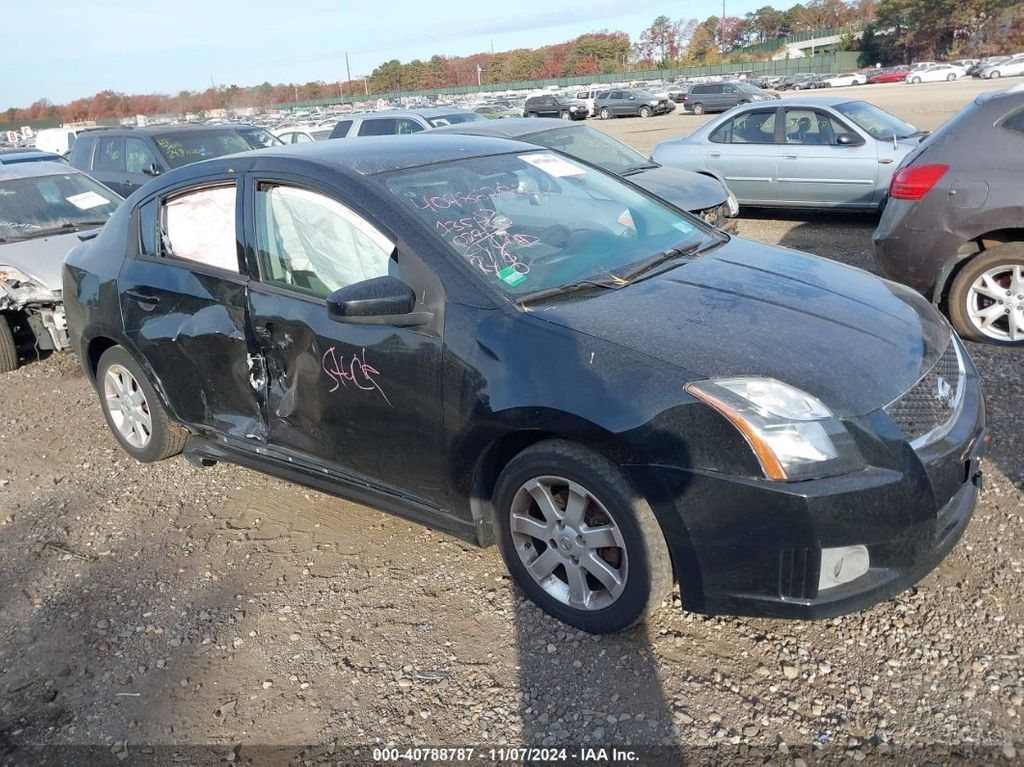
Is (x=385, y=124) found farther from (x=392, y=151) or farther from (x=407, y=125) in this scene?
(x=392, y=151)

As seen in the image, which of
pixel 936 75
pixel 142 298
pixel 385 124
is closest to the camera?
pixel 142 298

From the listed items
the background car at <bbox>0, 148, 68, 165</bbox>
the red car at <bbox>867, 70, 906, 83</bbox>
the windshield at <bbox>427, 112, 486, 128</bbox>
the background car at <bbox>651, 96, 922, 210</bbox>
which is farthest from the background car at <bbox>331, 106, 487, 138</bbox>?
the red car at <bbox>867, 70, 906, 83</bbox>

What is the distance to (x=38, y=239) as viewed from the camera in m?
7.18

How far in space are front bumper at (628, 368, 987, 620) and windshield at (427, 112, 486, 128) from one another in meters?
13.9

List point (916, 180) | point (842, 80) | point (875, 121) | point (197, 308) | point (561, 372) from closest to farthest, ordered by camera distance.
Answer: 1. point (561, 372)
2. point (197, 308)
3. point (916, 180)
4. point (875, 121)
5. point (842, 80)

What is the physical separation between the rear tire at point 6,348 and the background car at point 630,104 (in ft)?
132

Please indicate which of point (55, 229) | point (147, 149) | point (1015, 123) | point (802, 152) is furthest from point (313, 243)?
point (147, 149)

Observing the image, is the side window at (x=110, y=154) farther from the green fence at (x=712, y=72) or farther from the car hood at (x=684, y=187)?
the green fence at (x=712, y=72)

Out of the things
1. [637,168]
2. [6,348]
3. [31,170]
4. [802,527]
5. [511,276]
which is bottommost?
[6,348]

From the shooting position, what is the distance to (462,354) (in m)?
3.05

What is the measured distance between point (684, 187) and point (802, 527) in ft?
21.8

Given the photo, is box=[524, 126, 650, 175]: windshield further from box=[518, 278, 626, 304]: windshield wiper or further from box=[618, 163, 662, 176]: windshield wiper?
box=[518, 278, 626, 304]: windshield wiper

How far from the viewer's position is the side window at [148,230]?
434 cm

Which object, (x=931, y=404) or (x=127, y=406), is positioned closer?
(x=931, y=404)
